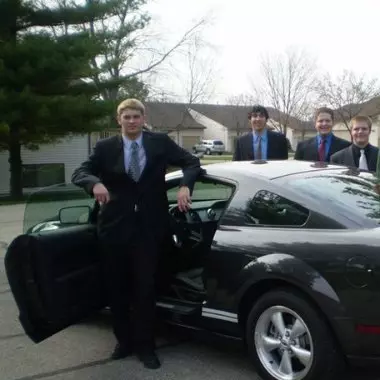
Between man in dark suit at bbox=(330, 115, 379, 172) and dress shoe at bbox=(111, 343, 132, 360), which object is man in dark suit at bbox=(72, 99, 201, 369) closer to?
dress shoe at bbox=(111, 343, 132, 360)

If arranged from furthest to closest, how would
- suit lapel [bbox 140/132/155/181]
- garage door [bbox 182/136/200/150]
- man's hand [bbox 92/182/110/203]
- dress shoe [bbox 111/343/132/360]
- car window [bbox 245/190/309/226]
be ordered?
garage door [bbox 182/136/200/150] < dress shoe [bbox 111/343/132/360] < suit lapel [bbox 140/132/155/181] < man's hand [bbox 92/182/110/203] < car window [bbox 245/190/309/226]

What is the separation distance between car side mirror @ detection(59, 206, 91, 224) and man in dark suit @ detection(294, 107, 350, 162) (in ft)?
8.10

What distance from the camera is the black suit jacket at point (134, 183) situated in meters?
3.97

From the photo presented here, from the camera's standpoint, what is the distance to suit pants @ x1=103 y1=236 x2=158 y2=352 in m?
4.00

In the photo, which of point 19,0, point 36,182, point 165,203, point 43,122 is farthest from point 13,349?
point 36,182

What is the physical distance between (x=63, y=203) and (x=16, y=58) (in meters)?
13.6

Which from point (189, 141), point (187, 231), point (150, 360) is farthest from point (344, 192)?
point (189, 141)

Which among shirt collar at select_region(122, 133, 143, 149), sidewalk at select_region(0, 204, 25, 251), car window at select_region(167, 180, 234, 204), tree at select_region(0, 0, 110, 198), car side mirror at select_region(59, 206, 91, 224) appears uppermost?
tree at select_region(0, 0, 110, 198)

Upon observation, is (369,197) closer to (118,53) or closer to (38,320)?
(38,320)

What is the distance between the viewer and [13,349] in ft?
14.7

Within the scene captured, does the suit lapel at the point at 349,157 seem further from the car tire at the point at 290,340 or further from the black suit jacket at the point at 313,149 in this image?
the car tire at the point at 290,340

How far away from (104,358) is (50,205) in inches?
51.2

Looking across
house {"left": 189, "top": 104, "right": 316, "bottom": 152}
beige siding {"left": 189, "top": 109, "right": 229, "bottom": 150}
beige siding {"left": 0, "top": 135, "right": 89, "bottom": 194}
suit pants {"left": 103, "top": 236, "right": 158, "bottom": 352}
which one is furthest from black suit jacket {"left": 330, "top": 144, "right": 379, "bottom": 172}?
beige siding {"left": 189, "top": 109, "right": 229, "bottom": 150}

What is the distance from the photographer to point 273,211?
3656 millimetres
